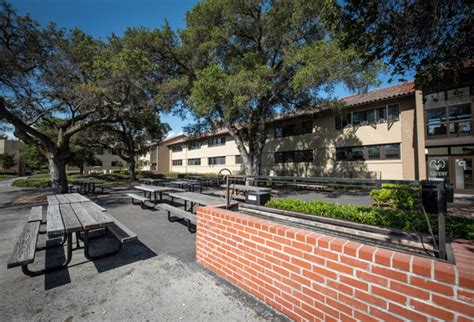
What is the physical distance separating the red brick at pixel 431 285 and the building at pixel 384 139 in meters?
10.7

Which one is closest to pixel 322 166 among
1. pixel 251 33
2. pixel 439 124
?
pixel 439 124

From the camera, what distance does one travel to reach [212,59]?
13148mm

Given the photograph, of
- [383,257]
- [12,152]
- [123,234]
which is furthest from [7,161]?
[383,257]

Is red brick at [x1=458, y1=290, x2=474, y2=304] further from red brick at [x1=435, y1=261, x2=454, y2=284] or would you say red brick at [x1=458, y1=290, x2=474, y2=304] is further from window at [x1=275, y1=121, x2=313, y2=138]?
window at [x1=275, y1=121, x2=313, y2=138]

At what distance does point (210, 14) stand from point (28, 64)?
9312 millimetres

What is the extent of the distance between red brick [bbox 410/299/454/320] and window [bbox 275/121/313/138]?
723 inches

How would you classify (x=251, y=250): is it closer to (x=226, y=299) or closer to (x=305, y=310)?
(x=226, y=299)

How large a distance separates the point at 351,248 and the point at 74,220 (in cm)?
426

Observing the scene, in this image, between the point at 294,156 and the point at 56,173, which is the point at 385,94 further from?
the point at 56,173

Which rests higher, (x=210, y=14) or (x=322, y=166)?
(x=210, y=14)

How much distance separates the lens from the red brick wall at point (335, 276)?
1420 millimetres

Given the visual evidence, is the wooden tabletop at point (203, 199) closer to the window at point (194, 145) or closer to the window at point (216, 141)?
the window at point (216, 141)

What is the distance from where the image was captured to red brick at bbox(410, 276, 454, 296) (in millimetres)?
1374

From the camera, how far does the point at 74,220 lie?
3672 millimetres
